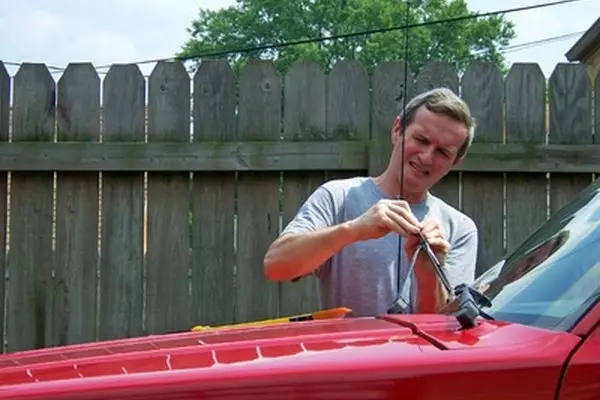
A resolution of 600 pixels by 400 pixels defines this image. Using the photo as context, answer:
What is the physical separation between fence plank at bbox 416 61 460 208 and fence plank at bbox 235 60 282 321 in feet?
2.49

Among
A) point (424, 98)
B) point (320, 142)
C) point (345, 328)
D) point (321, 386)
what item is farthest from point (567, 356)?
point (320, 142)

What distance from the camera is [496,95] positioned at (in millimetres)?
4699

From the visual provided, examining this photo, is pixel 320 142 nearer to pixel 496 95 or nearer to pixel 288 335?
pixel 496 95

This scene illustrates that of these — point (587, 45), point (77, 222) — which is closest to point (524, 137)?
point (77, 222)

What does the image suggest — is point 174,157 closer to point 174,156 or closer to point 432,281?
point 174,156

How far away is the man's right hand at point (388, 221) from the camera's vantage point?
91.7 inches

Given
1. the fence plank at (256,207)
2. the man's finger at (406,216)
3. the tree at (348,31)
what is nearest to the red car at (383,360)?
the man's finger at (406,216)

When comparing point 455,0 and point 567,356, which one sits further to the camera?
point 455,0

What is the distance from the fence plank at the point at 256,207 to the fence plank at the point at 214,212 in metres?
0.05

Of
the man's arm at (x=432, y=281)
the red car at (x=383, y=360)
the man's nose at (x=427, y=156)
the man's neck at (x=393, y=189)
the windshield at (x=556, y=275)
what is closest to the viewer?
the red car at (x=383, y=360)

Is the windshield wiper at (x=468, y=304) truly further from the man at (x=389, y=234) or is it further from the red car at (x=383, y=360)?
the man at (x=389, y=234)

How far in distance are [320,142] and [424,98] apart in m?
1.57

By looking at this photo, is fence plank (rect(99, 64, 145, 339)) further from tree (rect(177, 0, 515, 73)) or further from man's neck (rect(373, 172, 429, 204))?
man's neck (rect(373, 172, 429, 204))

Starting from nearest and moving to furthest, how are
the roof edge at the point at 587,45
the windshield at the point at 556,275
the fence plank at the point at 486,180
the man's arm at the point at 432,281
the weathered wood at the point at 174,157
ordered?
the windshield at the point at 556,275 → the man's arm at the point at 432,281 → the weathered wood at the point at 174,157 → the fence plank at the point at 486,180 → the roof edge at the point at 587,45
